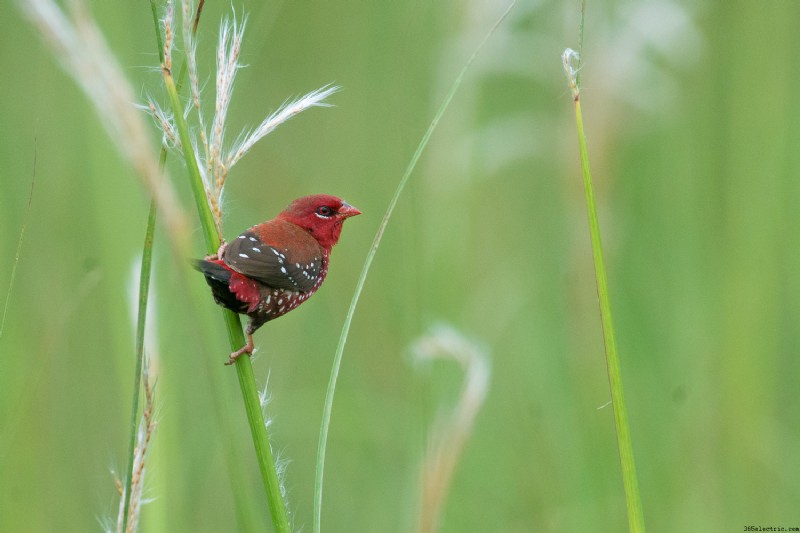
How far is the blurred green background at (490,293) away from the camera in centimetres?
→ 297

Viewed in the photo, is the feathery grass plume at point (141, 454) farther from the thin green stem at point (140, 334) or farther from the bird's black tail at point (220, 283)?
the bird's black tail at point (220, 283)

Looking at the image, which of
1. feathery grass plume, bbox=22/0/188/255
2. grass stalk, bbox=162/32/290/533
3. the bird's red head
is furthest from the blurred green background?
feathery grass plume, bbox=22/0/188/255

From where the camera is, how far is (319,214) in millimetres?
2709

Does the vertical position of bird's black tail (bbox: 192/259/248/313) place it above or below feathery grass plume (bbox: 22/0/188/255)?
below

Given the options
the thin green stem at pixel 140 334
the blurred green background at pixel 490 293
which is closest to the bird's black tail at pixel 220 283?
the blurred green background at pixel 490 293

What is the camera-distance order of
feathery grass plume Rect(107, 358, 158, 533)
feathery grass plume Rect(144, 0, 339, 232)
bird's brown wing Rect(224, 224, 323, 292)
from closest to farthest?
feathery grass plume Rect(107, 358, 158, 533), feathery grass plume Rect(144, 0, 339, 232), bird's brown wing Rect(224, 224, 323, 292)

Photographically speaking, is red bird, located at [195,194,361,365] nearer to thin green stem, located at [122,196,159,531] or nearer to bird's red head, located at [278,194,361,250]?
bird's red head, located at [278,194,361,250]

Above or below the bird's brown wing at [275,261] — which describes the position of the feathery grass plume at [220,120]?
above

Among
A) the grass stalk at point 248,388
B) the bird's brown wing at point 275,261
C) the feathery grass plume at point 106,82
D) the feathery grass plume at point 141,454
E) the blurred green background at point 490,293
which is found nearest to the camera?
the feathery grass plume at point 106,82

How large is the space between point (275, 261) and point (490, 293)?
163 centimetres

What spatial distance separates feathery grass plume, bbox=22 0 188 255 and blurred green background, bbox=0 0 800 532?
4.09 feet

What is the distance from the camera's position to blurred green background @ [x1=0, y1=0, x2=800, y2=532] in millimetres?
2973

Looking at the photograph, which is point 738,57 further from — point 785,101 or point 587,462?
point 587,462

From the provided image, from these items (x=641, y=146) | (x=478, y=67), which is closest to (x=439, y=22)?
(x=478, y=67)
